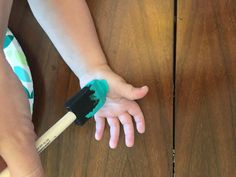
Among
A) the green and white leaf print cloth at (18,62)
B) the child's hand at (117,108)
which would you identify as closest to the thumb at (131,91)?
the child's hand at (117,108)

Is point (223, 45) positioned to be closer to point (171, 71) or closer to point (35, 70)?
point (171, 71)

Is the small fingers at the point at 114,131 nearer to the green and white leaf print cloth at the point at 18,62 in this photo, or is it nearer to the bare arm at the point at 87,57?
the bare arm at the point at 87,57

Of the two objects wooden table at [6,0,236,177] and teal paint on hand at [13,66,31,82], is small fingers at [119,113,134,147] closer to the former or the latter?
wooden table at [6,0,236,177]

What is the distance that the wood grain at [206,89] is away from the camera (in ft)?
1.87

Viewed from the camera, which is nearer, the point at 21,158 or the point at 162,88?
the point at 21,158

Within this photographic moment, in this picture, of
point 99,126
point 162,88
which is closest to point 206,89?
point 162,88

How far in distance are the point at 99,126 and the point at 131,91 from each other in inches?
2.9

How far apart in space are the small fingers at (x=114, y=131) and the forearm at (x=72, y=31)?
0.09 meters

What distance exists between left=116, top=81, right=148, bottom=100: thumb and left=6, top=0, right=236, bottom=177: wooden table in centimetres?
1

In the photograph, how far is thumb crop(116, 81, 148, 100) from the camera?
0.59 meters

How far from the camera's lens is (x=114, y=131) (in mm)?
612

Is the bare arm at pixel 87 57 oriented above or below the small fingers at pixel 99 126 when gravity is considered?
above

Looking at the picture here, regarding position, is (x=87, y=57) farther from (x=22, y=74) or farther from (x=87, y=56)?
(x=22, y=74)

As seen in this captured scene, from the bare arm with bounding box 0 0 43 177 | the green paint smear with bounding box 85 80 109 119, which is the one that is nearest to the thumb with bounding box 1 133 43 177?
the bare arm with bounding box 0 0 43 177
